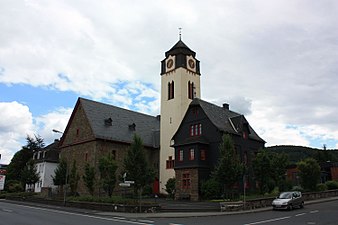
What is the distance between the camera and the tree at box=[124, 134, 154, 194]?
29.9 meters

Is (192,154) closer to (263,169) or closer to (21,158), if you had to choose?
(263,169)

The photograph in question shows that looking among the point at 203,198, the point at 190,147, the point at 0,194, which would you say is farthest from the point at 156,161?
the point at 0,194

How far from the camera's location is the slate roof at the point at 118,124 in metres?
47.0

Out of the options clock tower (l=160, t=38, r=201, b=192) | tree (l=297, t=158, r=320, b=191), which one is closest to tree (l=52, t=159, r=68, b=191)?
clock tower (l=160, t=38, r=201, b=192)

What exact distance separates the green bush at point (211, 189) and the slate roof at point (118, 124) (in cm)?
1607

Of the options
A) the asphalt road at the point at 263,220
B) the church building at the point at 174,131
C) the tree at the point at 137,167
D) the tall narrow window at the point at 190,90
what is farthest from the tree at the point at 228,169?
the tall narrow window at the point at 190,90

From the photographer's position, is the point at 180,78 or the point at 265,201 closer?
the point at 265,201

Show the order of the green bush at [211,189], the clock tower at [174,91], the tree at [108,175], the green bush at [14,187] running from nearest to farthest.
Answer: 1. the tree at [108,175]
2. the green bush at [211,189]
3. the clock tower at [174,91]
4. the green bush at [14,187]

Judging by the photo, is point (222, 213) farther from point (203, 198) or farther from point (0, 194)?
point (0, 194)

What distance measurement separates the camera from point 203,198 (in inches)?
1427

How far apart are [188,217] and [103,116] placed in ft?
95.5

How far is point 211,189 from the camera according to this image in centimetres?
3497

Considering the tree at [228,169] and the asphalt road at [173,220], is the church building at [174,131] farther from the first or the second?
the asphalt road at [173,220]

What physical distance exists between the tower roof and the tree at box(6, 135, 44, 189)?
37.5 metres
